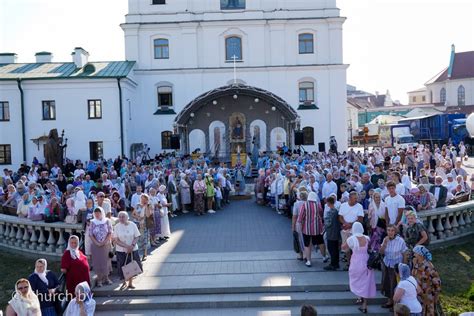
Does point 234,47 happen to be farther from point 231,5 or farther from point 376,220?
point 376,220

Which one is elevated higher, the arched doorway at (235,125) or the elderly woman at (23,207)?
the arched doorway at (235,125)

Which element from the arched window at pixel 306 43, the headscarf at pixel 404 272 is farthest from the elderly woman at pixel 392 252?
the arched window at pixel 306 43

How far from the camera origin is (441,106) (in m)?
79.4

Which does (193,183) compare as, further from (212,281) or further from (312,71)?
(312,71)

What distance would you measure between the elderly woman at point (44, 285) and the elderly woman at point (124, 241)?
1.91 meters

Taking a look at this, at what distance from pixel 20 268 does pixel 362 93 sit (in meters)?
117

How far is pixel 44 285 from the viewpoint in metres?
8.96

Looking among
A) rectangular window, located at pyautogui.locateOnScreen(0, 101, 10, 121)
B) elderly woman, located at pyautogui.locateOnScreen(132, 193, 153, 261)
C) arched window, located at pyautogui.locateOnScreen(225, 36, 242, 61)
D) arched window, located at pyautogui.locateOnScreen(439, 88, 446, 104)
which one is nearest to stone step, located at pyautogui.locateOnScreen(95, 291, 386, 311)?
elderly woman, located at pyautogui.locateOnScreen(132, 193, 153, 261)

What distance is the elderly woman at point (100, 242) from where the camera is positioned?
428 inches

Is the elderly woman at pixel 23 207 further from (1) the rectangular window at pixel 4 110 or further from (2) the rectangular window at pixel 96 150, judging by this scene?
(1) the rectangular window at pixel 4 110

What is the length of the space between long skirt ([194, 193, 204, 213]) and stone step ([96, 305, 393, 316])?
30.1ft

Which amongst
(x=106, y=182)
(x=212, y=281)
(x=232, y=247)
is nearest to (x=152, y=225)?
(x=232, y=247)

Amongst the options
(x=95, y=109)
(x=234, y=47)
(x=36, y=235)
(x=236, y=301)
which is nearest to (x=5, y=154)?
(x=95, y=109)

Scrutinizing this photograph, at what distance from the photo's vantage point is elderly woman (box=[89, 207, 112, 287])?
10.9 metres
